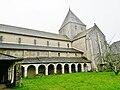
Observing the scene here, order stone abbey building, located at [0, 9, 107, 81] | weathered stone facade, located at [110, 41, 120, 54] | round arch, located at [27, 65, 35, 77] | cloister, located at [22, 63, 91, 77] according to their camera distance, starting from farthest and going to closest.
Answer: weathered stone facade, located at [110, 41, 120, 54] → round arch, located at [27, 65, 35, 77] → stone abbey building, located at [0, 9, 107, 81] → cloister, located at [22, 63, 91, 77]

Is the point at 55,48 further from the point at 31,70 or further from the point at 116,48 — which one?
the point at 116,48

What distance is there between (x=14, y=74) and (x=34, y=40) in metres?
18.7

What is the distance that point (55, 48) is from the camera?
32562 mm

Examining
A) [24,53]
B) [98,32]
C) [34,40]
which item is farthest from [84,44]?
[24,53]

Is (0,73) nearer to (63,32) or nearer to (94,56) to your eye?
(94,56)

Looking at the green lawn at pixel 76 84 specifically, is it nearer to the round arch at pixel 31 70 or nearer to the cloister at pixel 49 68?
the cloister at pixel 49 68

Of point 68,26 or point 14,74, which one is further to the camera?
point 68,26

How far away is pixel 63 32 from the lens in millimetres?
43438

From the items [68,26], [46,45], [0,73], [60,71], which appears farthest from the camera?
[68,26]

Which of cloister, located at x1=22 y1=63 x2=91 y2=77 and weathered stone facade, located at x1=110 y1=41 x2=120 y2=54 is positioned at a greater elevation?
weathered stone facade, located at x1=110 y1=41 x2=120 y2=54

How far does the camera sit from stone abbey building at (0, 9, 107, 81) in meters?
25.2

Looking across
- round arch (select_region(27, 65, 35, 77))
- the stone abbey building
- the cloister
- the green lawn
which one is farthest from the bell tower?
the green lawn

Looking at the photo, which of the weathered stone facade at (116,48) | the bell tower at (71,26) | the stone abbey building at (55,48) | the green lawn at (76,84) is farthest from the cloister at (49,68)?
the weathered stone facade at (116,48)

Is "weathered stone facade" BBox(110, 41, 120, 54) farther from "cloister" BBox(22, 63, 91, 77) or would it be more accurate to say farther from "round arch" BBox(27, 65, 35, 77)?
"round arch" BBox(27, 65, 35, 77)
